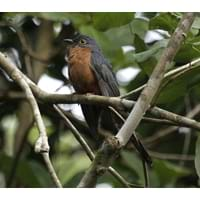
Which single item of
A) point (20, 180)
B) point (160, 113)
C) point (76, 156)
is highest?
point (160, 113)

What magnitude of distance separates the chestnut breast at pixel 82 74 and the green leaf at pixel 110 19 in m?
0.28

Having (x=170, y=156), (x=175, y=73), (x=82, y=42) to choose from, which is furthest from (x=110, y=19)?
(x=170, y=156)

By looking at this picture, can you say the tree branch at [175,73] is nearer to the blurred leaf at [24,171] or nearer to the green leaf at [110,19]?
the green leaf at [110,19]

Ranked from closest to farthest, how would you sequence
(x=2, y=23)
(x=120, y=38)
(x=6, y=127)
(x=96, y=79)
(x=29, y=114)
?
1. (x=96, y=79)
2. (x=120, y=38)
3. (x=2, y=23)
4. (x=29, y=114)
5. (x=6, y=127)

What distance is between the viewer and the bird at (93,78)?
145 inches

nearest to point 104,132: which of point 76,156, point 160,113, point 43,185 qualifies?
point 43,185

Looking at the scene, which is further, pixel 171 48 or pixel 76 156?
pixel 76 156

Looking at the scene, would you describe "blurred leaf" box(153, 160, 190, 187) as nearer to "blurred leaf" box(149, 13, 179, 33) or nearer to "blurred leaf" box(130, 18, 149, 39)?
"blurred leaf" box(130, 18, 149, 39)

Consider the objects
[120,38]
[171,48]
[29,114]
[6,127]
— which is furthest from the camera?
[6,127]

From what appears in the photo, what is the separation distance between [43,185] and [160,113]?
5.93 feet

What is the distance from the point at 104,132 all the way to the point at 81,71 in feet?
2.66

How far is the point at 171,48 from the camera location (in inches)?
104

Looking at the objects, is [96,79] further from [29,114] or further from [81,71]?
[29,114]
